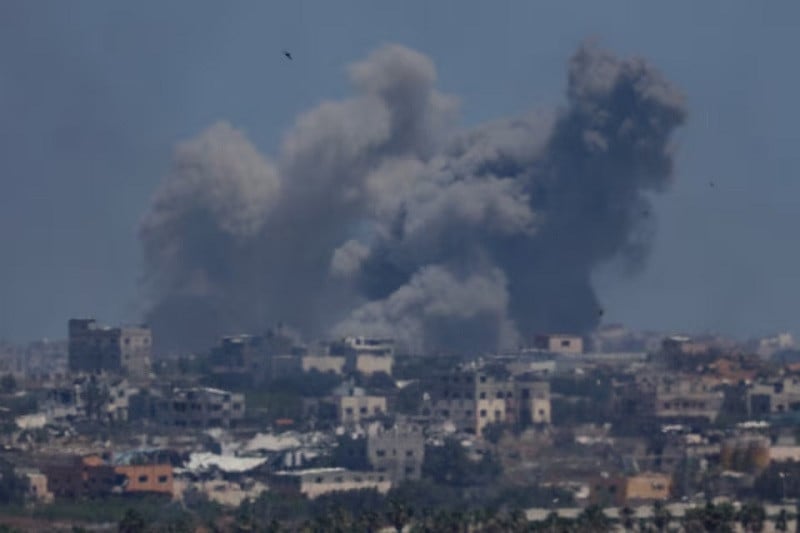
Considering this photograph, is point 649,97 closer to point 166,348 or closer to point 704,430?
point 166,348

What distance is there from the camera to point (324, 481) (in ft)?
271

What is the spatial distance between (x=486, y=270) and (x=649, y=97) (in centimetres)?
998

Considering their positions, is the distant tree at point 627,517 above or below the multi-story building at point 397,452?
below

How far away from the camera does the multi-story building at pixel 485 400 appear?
10475 cm

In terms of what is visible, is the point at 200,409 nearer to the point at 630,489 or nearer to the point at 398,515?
the point at 630,489

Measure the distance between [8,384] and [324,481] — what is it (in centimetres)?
3500

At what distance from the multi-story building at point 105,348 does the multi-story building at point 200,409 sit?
19832 millimetres

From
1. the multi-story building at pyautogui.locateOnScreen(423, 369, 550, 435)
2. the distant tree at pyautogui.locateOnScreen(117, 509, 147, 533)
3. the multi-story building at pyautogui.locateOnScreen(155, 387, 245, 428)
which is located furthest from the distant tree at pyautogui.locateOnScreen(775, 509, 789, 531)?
the multi-story building at pyautogui.locateOnScreen(155, 387, 245, 428)

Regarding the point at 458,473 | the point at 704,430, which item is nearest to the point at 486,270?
the point at 704,430

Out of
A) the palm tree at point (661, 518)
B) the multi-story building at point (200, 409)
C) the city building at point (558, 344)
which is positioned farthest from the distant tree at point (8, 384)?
the palm tree at point (661, 518)

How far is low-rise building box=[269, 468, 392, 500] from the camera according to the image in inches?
3204

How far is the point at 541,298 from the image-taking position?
449 feet

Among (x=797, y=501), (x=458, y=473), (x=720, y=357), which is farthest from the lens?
(x=720, y=357)

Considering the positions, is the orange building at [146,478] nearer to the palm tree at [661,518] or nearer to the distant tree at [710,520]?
the palm tree at [661,518]
